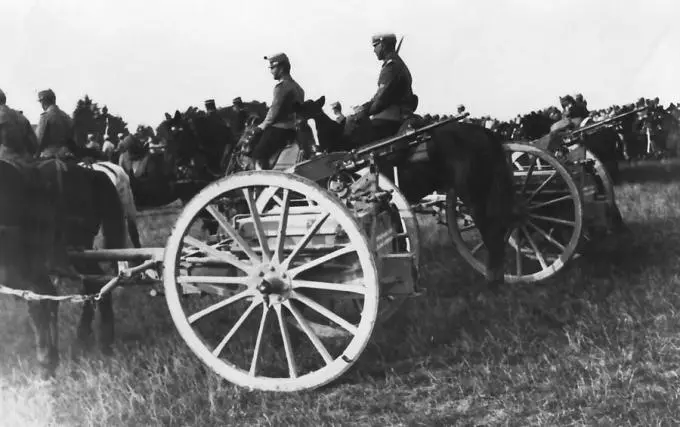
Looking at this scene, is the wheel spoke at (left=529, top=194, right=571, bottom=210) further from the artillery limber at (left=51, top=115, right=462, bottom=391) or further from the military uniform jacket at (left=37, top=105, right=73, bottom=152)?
the military uniform jacket at (left=37, top=105, right=73, bottom=152)

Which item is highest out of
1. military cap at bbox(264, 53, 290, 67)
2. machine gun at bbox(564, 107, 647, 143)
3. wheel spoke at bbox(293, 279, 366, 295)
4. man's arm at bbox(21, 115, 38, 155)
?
military cap at bbox(264, 53, 290, 67)

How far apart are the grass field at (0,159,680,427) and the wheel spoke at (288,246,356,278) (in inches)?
27.0

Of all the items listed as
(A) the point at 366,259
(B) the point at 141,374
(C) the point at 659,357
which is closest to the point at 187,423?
(B) the point at 141,374

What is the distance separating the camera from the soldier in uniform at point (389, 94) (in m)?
6.74

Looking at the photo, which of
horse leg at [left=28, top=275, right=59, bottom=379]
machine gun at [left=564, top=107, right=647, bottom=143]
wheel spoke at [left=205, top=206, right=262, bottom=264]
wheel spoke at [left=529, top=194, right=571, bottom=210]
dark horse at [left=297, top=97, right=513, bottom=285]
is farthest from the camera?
machine gun at [left=564, top=107, right=647, bottom=143]

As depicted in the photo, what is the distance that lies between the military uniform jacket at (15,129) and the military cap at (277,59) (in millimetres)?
2427

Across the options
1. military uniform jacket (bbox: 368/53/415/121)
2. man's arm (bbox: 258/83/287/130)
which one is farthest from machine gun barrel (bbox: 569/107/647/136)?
man's arm (bbox: 258/83/287/130)

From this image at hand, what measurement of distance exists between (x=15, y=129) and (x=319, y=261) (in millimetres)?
2656

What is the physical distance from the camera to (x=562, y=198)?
7070 mm

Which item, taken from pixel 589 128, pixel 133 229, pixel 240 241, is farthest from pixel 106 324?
pixel 589 128

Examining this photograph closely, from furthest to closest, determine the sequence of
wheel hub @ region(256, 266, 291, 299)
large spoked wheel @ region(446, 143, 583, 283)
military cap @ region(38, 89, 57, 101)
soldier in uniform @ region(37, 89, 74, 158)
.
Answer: large spoked wheel @ region(446, 143, 583, 283)
military cap @ region(38, 89, 57, 101)
soldier in uniform @ region(37, 89, 74, 158)
wheel hub @ region(256, 266, 291, 299)

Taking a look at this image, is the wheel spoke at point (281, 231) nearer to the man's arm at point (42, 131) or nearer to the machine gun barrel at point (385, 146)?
the machine gun barrel at point (385, 146)

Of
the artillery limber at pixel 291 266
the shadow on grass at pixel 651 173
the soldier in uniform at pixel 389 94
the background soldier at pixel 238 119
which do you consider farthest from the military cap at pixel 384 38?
the shadow on grass at pixel 651 173

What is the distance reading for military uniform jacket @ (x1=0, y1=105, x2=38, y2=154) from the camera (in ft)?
16.9
